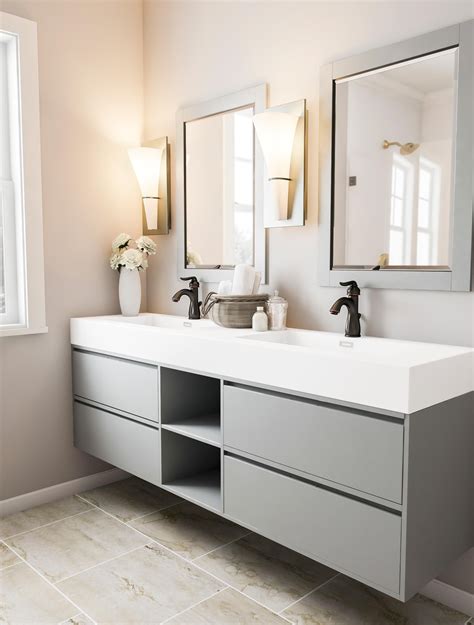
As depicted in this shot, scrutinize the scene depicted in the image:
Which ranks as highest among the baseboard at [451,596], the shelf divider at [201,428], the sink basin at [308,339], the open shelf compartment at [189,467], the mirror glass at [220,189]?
the mirror glass at [220,189]

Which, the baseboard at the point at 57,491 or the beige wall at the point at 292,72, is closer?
the beige wall at the point at 292,72

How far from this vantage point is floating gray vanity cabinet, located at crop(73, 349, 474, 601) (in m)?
1.60


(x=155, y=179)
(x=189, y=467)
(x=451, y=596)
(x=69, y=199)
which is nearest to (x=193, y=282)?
(x=155, y=179)

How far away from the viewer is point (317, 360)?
177cm

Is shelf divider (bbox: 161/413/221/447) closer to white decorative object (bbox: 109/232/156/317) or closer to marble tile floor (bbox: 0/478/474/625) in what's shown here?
marble tile floor (bbox: 0/478/474/625)

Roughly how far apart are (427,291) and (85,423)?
1769mm

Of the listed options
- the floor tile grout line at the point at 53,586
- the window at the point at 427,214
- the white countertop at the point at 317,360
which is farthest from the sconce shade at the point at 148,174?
the floor tile grout line at the point at 53,586

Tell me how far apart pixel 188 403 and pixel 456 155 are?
1426 millimetres

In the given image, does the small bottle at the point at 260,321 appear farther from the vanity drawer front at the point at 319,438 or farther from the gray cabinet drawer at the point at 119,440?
the gray cabinet drawer at the point at 119,440

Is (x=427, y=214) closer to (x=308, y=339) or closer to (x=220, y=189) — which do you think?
(x=308, y=339)

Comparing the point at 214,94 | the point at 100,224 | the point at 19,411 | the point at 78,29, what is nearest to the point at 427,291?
the point at 214,94

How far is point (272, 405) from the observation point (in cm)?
191

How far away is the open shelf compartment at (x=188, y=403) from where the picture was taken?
236 centimetres

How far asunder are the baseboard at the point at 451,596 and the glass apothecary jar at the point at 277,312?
3.62ft
